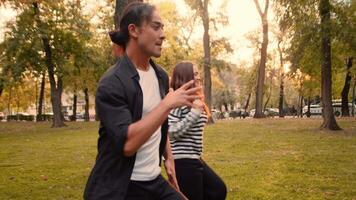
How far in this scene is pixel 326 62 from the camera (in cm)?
2309

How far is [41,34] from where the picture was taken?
32156mm

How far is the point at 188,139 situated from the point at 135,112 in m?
2.08

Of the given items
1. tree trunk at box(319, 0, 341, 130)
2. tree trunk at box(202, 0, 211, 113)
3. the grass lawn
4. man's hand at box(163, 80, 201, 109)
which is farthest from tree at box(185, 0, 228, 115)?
man's hand at box(163, 80, 201, 109)

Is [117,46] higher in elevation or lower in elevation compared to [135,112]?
higher

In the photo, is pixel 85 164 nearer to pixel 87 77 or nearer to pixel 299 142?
pixel 299 142

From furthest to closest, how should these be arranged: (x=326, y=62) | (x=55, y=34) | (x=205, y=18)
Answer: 1. (x=55, y=34)
2. (x=205, y=18)
3. (x=326, y=62)

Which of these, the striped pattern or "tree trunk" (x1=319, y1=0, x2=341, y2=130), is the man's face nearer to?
the striped pattern

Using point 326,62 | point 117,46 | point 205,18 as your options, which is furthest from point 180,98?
point 205,18

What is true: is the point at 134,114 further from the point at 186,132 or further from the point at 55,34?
the point at 55,34

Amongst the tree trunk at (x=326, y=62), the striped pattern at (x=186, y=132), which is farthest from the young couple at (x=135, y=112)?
the tree trunk at (x=326, y=62)

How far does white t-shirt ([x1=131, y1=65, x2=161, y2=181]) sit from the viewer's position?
3.03 meters

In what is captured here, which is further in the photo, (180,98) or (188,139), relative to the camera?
(188,139)

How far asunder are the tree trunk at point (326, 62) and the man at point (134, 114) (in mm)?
19546

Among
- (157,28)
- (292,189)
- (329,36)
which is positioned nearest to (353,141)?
(329,36)
